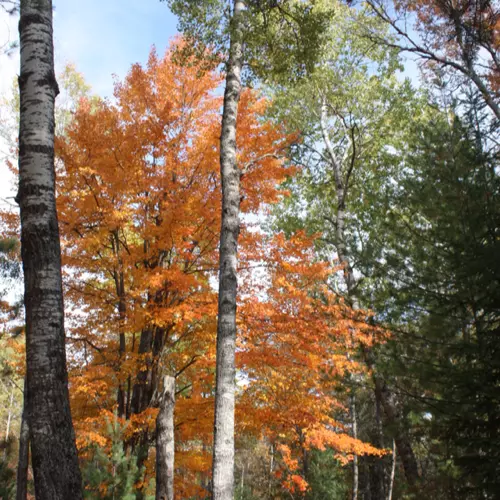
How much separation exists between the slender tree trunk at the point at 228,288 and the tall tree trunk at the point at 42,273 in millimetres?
2111

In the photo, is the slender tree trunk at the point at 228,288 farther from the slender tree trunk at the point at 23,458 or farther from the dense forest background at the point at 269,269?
the slender tree trunk at the point at 23,458

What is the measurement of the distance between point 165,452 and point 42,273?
153 inches

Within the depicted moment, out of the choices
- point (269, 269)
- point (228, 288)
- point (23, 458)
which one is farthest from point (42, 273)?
point (23, 458)

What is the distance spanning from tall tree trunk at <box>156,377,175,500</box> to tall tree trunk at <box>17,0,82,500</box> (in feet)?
10.6

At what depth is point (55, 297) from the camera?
312cm

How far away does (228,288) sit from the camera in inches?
210

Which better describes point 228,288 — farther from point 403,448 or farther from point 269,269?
point 403,448

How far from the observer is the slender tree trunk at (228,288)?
184 inches

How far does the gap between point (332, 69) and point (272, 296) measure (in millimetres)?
8144

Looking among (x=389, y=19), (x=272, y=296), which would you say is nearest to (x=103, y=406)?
(x=272, y=296)

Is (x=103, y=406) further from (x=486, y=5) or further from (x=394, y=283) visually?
(x=486, y=5)

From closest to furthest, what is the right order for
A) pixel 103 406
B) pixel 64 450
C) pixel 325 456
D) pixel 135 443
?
pixel 64 450, pixel 135 443, pixel 103 406, pixel 325 456

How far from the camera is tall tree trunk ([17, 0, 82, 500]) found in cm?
284

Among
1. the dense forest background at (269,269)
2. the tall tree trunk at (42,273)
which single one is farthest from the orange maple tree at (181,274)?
the tall tree trunk at (42,273)
